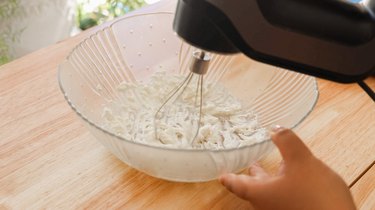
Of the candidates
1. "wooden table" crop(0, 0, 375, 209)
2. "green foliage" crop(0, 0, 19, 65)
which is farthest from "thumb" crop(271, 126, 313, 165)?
"green foliage" crop(0, 0, 19, 65)

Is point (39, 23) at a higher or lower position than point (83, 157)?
lower

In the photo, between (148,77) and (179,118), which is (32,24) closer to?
(148,77)

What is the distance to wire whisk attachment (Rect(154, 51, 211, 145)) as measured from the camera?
1.91 ft

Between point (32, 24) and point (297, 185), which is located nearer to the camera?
point (297, 185)

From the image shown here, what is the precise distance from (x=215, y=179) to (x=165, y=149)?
0.13 metres

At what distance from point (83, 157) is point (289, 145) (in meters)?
0.28

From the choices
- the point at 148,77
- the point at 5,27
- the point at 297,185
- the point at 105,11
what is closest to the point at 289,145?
the point at 297,185

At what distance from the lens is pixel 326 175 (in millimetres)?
476

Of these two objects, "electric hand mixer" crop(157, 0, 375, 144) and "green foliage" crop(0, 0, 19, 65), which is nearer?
"electric hand mixer" crop(157, 0, 375, 144)

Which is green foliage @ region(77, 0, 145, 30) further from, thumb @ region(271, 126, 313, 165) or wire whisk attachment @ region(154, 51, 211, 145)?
thumb @ region(271, 126, 313, 165)

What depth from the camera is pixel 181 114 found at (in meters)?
0.64

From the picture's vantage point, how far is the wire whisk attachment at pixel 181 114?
58cm

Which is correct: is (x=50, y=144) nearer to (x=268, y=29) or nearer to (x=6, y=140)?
(x=6, y=140)

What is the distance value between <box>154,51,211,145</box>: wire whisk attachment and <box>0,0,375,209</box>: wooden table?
7 cm
